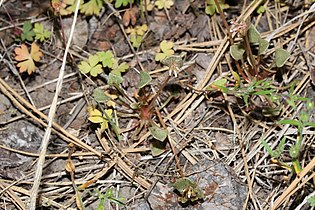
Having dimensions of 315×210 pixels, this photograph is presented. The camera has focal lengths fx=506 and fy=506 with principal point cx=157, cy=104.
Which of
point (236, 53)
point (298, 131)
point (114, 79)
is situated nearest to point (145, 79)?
point (114, 79)

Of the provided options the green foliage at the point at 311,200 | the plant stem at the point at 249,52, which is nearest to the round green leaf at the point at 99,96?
the plant stem at the point at 249,52

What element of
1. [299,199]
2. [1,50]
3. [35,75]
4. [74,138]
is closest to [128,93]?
[74,138]

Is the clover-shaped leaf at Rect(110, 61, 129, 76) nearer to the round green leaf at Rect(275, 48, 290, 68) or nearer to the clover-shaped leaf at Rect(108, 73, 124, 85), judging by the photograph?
the clover-shaped leaf at Rect(108, 73, 124, 85)

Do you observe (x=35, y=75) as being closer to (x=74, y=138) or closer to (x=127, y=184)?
(x=74, y=138)

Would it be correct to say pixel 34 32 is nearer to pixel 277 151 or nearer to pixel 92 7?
pixel 92 7

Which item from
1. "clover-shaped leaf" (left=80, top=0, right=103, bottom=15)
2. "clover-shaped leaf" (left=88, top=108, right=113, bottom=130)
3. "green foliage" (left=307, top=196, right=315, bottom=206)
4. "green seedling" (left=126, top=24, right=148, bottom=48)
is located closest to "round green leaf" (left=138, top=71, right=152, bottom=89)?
"clover-shaped leaf" (left=88, top=108, right=113, bottom=130)

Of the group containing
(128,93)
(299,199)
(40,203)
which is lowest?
(40,203)

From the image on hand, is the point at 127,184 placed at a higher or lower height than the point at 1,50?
lower
